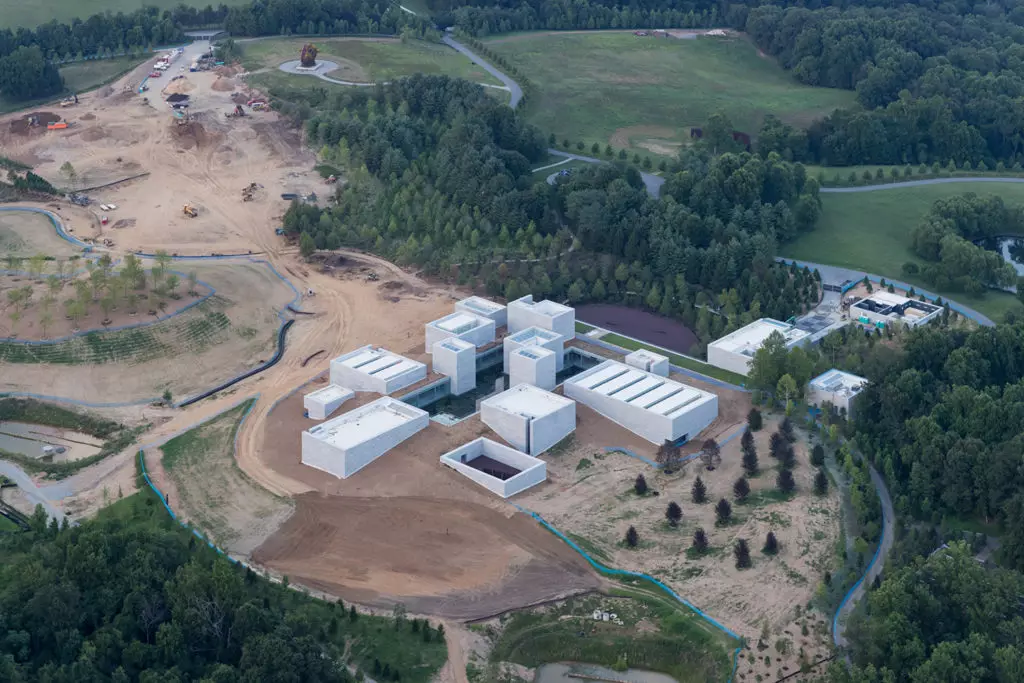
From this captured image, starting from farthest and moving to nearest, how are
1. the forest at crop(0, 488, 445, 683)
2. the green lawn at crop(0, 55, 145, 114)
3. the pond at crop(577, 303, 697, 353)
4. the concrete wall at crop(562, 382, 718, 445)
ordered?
the green lawn at crop(0, 55, 145, 114), the pond at crop(577, 303, 697, 353), the concrete wall at crop(562, 382, 718, 445), the forest at crop(0, 488, 445, 683)

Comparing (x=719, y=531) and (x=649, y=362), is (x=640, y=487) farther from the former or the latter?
(x=649, y=362)

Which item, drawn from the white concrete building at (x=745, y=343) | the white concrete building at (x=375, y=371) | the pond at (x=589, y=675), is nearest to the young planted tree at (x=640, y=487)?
the pond at (x=589, y=675)

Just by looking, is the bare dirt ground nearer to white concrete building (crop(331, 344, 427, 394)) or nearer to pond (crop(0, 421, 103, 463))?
white concrete building (crop(331, 344, 427, 394))

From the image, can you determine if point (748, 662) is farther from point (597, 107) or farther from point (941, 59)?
point (941, 59)

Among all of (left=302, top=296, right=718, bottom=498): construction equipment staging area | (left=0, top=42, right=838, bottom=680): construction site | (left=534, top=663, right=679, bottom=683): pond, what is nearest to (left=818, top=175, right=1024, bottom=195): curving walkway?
(left=0, top=42, right=838, bottom=680): construction site

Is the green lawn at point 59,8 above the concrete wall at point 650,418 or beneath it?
above

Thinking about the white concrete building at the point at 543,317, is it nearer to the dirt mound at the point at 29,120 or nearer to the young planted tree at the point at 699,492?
the young planted tree at the point at 699,492

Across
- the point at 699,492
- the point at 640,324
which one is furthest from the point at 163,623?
the point at 640,324
